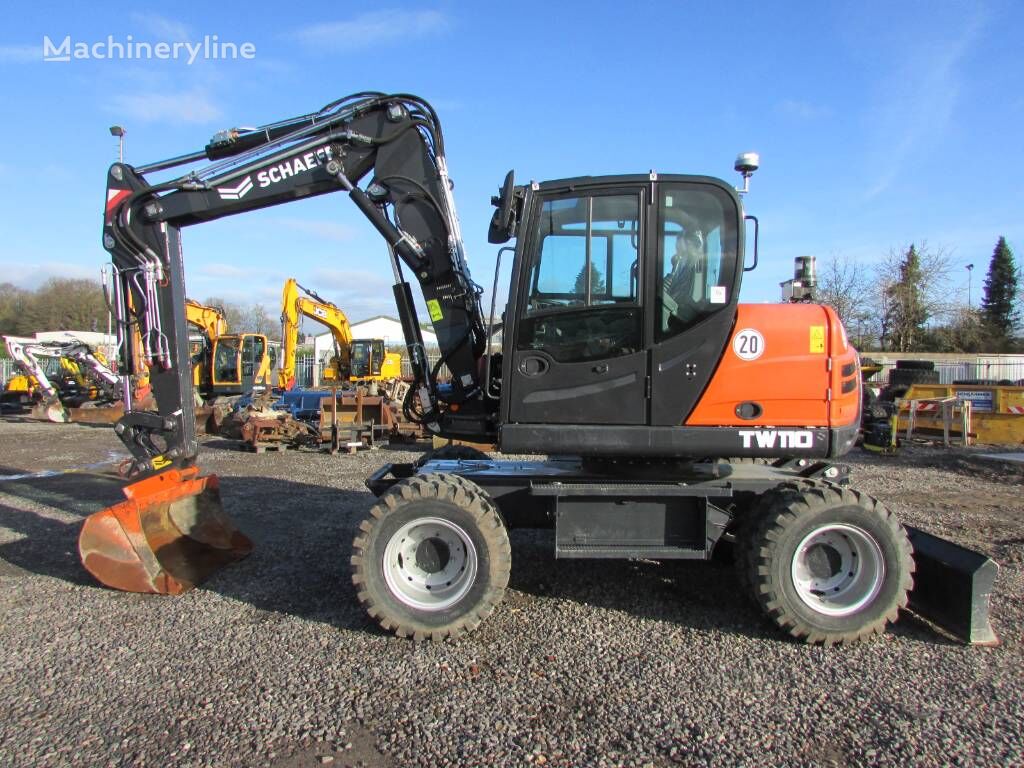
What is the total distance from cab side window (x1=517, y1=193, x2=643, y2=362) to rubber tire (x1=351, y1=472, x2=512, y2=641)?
3.70 feet

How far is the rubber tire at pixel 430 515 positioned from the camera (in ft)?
14.2

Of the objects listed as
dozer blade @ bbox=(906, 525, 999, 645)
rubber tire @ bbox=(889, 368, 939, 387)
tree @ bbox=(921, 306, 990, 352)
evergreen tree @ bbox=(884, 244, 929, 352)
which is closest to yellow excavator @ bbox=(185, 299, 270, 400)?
rubber tire @ bbox=(889, 368, 939, 387)

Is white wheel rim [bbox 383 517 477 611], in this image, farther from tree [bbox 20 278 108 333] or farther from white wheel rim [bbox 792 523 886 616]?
tree [bbox 20 278 108 333]

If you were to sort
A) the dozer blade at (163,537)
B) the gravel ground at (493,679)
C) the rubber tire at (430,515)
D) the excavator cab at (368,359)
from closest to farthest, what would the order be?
the gravel ground at (493,679)
the rubber tire at (430,515)
the dozer blade at (163,537)
the excavator cab at (368,359)

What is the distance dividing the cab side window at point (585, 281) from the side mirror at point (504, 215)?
0.23 meters

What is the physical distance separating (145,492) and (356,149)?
3.10 m

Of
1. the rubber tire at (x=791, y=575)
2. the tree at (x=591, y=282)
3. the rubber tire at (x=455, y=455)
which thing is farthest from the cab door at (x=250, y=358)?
the rubber tire at (x=791, y=575)

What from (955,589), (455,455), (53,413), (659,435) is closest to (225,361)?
(53,413)

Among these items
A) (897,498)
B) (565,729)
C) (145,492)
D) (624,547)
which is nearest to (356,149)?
(145,492)

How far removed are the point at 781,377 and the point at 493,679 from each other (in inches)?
101

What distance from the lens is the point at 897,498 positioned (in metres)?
8.84

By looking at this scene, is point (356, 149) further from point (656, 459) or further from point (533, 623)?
point (533, 623)

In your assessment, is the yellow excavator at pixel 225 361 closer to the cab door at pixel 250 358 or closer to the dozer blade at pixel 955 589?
the cab door at pixel 250 358

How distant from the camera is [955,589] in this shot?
4.34 metres
